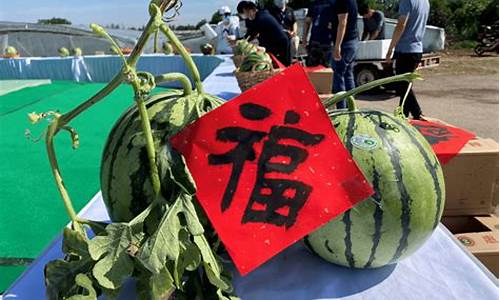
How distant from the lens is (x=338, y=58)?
13.9 ft

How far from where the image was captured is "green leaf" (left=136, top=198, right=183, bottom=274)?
28.6 inches

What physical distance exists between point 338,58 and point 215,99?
3.40m

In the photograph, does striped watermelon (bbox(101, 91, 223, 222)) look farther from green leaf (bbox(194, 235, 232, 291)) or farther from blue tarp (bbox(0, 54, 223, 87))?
blue tarp (bbox(0, 54, 223, 87))

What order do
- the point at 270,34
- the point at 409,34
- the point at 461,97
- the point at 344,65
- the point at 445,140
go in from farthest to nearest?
the point at 461,97 < the point at 270,34 < the point at 344,65 < the point at 409,34 < the point at 445,140

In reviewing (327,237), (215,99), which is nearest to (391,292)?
(327,237)

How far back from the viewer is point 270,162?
0.88 m

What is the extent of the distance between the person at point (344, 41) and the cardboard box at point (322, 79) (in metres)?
0.38

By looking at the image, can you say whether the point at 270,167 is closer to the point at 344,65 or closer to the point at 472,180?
the point at 472,180

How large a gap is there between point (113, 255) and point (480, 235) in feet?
4.99

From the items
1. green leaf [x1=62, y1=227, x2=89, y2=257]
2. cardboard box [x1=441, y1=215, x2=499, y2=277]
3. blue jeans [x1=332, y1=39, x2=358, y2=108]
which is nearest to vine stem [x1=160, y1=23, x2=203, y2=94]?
green leaf [x1=62, y1=227, x2=89, y2=257]

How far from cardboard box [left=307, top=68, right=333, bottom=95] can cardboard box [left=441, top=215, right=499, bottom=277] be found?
7.15ft

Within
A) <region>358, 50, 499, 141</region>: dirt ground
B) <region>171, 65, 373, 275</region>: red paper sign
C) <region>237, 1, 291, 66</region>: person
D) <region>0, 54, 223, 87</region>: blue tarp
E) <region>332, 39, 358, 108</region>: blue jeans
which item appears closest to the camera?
<region>171, 65, 373, 275</region>: red paper sign

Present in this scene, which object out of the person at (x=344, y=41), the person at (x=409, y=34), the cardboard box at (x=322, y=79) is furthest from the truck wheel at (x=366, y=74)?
the cardboard box at (x=322, y=79)

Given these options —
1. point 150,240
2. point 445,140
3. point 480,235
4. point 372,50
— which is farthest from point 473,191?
point 372,50
